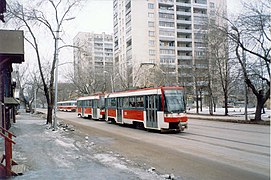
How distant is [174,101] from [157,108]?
119cm

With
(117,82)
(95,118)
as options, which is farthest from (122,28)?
(95,118)

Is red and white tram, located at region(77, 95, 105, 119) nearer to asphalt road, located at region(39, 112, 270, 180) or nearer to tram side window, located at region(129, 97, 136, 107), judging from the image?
tram side window, located at region(129, 97, 136, 107)

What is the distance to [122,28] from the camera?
88875 millimetres

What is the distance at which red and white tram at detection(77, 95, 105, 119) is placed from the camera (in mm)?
32122

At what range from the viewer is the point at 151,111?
18969 millimetres

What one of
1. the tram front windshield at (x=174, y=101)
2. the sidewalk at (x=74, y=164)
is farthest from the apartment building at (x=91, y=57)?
the sidewalk at (x=74, y=164)

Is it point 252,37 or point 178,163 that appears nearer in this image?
point 178,163

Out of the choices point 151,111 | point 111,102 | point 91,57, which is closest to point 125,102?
point 111,102

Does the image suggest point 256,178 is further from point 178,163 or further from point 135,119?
point 135,119

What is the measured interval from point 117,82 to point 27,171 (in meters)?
50.6

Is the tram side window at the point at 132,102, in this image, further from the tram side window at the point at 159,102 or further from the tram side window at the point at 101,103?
the tram side window at the point at 101,103

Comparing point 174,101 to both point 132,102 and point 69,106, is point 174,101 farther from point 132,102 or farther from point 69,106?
point 69,106

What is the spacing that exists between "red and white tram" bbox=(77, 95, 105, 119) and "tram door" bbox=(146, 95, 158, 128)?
42.2 feet

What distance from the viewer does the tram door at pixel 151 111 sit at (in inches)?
731
